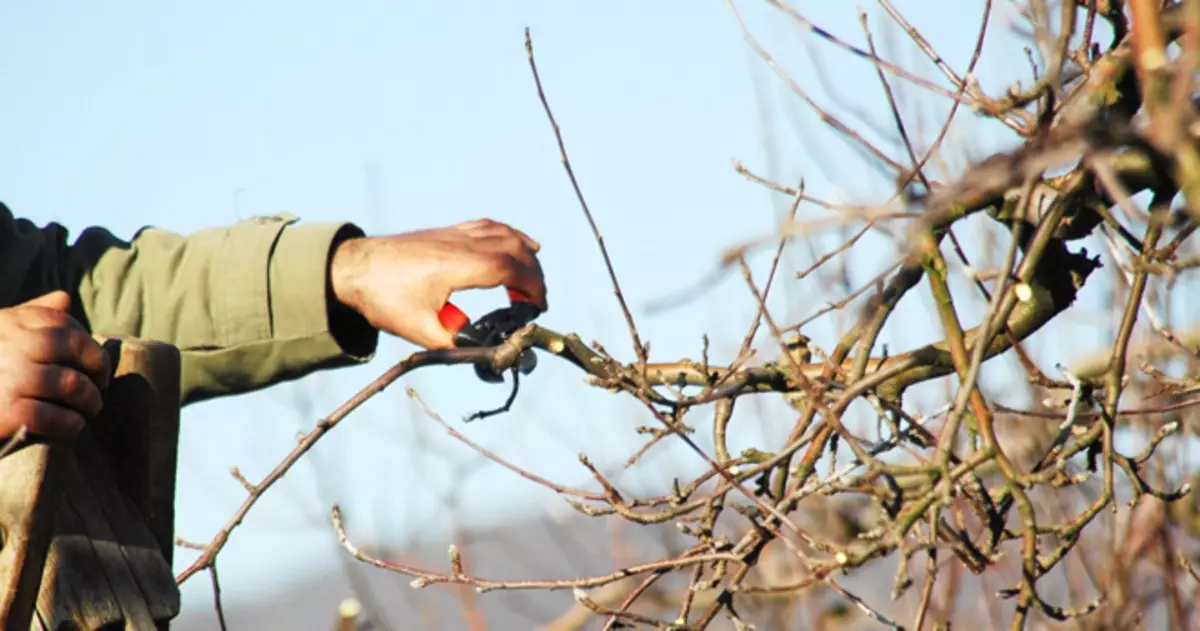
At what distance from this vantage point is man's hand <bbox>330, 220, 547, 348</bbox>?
7.66 ft

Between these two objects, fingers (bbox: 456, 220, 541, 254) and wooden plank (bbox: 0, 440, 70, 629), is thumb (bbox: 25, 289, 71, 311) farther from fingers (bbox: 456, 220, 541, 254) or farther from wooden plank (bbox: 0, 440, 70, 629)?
fingers (bbox: 456, 220, 541, 254)

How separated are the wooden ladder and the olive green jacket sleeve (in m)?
0.71

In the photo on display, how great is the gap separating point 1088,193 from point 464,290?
1015mm

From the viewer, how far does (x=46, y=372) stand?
5.32 feet

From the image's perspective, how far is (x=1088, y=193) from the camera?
1790 millimetres

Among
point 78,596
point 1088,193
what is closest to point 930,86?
point 1088,193

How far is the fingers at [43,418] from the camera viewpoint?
5.33ft

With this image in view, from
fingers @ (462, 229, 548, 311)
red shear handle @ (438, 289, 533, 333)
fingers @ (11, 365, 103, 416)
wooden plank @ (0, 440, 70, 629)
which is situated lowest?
wooden plank @ (0, 440, 70, 629)

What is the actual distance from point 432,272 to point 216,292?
56 cm

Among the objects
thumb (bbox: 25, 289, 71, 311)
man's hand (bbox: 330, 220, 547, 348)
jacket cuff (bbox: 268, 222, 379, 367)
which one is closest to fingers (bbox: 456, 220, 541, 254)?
man's hand (bbox: 330, 220, 547, 348)

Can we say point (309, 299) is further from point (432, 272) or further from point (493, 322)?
point (493, 322)

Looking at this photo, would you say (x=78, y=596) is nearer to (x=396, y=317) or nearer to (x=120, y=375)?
(x=120, y=375)

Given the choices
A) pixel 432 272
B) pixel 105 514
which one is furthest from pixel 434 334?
pixel 105 514

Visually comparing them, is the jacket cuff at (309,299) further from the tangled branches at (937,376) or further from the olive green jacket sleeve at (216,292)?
the tangled branches at (937,376)
